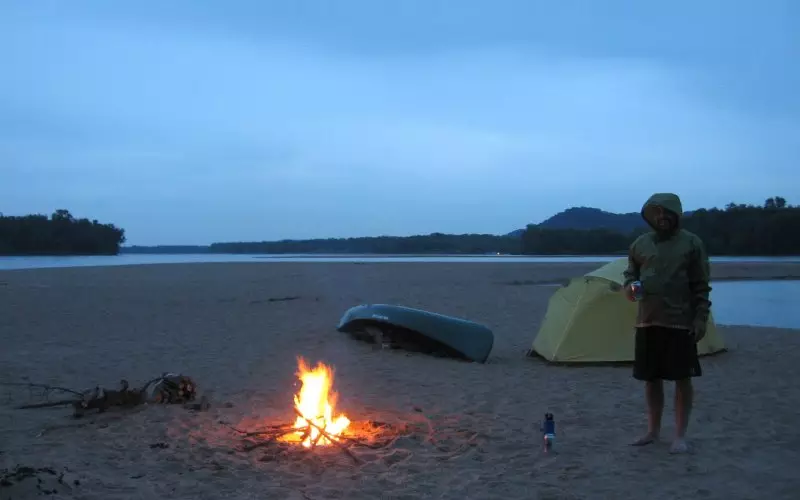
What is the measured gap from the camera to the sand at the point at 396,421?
4.48 meters

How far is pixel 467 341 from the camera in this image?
9.87 metres

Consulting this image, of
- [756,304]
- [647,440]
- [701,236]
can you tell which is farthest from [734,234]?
[647,440]

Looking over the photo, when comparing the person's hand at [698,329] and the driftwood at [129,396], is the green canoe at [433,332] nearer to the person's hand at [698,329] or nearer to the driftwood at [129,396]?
the driftwood at [129,396]

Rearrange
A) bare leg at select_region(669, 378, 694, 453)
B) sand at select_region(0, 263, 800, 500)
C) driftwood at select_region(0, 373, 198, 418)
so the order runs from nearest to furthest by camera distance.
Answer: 1. sand at select_region(0, 263, 800, 500)
2. bare leg at select_region(669, 378, 694, 453)
3. driftwood at select_region(0, 373, 198, 418)

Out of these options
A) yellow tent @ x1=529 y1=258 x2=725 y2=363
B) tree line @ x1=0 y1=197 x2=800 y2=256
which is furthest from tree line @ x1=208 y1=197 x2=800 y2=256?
yellow tent @ x1=529 y1=258 x2=725 y2=363

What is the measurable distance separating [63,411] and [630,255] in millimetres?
5442

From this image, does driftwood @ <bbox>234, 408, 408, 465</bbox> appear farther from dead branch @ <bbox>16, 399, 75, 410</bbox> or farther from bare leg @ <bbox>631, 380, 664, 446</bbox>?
dead branch @ <bbox>16, 399, 75, 410</bbox>

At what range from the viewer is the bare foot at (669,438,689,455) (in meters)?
5.10

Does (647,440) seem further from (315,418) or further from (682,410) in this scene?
(315,418)

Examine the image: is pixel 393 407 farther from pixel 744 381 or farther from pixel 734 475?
pixel 744 381

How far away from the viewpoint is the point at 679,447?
5.11m

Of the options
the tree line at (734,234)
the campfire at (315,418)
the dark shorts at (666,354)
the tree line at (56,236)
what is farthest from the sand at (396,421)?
the tree line at (56,236)

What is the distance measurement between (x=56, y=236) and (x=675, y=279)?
104m

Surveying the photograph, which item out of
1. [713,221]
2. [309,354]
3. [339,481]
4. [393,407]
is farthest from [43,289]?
[713,221]
